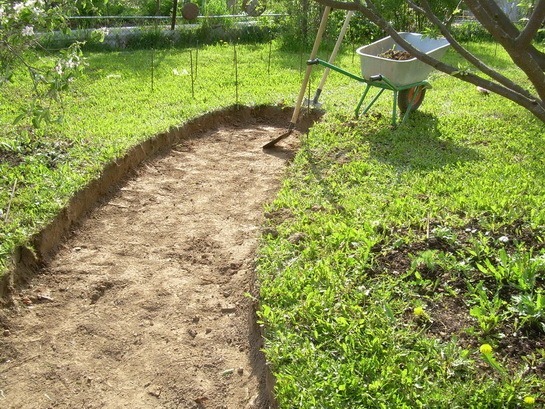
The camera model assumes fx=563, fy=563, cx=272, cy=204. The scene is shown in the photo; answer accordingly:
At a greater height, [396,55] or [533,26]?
[533,26]

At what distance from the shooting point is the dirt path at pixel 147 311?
320 centimetres

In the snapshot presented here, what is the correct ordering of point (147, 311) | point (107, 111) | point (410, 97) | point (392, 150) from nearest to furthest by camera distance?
1. point (147, 311)
2. point (392, 150)
3. point (410, 97)
4. point (107, 111)

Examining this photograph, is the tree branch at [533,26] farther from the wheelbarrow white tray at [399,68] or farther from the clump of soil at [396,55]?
the clump of soil at [396,55]

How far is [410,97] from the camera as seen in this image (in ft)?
22.9

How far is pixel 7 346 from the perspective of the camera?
11.5 ft

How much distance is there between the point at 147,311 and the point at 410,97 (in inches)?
179

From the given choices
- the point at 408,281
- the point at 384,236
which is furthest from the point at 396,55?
the point at 408,281

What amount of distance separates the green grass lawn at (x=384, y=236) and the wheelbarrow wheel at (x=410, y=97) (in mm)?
180

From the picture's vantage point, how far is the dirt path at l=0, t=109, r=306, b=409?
3.20 m

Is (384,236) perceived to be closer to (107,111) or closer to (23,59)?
(23,59)

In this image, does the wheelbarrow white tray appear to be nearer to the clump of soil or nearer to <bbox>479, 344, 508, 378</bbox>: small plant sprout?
the clump of soil

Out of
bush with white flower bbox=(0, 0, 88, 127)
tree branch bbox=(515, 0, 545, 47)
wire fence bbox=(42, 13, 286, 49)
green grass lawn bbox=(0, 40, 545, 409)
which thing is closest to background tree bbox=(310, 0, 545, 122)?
tree branch bbox=(515, 0, 545, 47)

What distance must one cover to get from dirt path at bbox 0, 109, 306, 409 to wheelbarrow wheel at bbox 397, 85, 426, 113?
231cm

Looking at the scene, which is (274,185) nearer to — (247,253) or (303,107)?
(247,253)
